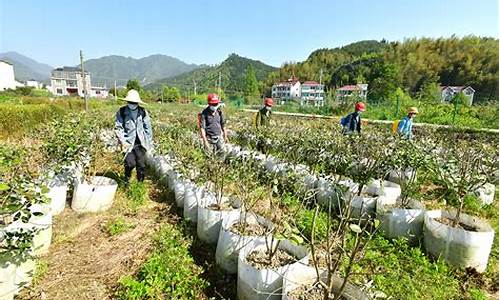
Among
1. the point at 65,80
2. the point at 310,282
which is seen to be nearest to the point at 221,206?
the point at 310,282

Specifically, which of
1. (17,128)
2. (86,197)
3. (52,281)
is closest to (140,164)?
(86,197)

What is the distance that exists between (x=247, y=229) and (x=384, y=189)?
2060mm

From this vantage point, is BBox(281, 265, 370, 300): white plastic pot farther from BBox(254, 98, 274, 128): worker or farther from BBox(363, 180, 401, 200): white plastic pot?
BBox(254, 98, 274, 128): worker

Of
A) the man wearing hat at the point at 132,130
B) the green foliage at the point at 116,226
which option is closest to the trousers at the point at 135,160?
the man wearing hat at the point at 132,130

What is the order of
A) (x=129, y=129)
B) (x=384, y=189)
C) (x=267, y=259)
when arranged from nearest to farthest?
(x=267, y=259) < (x=384, y=189) < (x=129, y=129)

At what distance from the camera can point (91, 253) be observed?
129 inches

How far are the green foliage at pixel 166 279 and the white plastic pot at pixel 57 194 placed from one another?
1.69 metres

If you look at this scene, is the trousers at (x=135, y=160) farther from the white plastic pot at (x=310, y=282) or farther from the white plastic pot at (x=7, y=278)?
the white plastic pot at (x=310, y=282)

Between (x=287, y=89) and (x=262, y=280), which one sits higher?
(x=287, y=89)

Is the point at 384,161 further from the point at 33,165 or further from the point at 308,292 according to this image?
the point at 33,165

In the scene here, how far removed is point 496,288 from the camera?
289 cm

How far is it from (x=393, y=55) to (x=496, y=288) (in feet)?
180

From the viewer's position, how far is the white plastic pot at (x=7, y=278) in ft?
7.60

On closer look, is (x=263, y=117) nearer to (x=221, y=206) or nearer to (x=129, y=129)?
(x=129, y=129)
